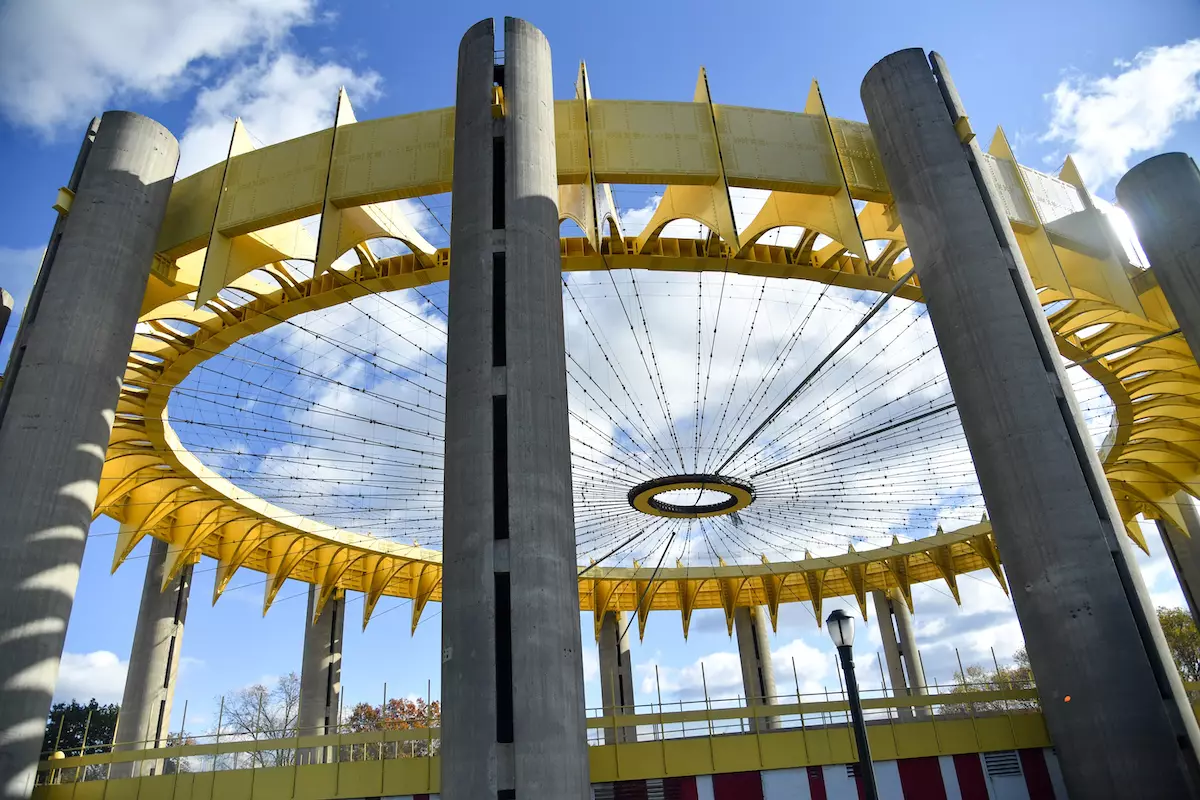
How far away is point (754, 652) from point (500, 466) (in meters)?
45.9

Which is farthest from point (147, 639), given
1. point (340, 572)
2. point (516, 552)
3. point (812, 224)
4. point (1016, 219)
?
point (1016, 219)

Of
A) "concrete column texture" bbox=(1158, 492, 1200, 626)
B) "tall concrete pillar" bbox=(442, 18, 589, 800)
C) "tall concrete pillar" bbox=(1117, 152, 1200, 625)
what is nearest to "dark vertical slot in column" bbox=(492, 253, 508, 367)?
"tall concrete pillar" bbox=(442, 18, 589, 800)

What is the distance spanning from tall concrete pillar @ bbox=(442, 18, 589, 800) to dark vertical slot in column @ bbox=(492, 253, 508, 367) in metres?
0.05

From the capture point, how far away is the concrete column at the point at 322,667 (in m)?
50.5

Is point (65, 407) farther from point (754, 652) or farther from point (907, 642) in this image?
point (907, 642)

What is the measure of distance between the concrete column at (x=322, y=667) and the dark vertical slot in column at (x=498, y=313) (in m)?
35.3

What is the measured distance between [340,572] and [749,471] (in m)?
29.9

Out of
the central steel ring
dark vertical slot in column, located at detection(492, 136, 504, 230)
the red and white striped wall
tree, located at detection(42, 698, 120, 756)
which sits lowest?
the red and white striped wall

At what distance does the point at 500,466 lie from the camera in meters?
22.6

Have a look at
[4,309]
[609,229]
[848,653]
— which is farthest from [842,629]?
[4,309]

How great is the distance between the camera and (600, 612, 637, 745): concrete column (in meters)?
58.2

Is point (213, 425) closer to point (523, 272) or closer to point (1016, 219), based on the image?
point (523, 272)

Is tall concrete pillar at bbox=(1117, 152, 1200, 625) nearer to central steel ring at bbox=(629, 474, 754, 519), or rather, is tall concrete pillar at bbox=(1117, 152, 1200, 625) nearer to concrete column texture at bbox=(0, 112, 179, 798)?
central steel ring at bbox=(629, 474, 754, 519)

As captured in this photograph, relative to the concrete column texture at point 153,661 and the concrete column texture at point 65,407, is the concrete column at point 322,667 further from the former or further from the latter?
the concrete column texture at point 65,407
